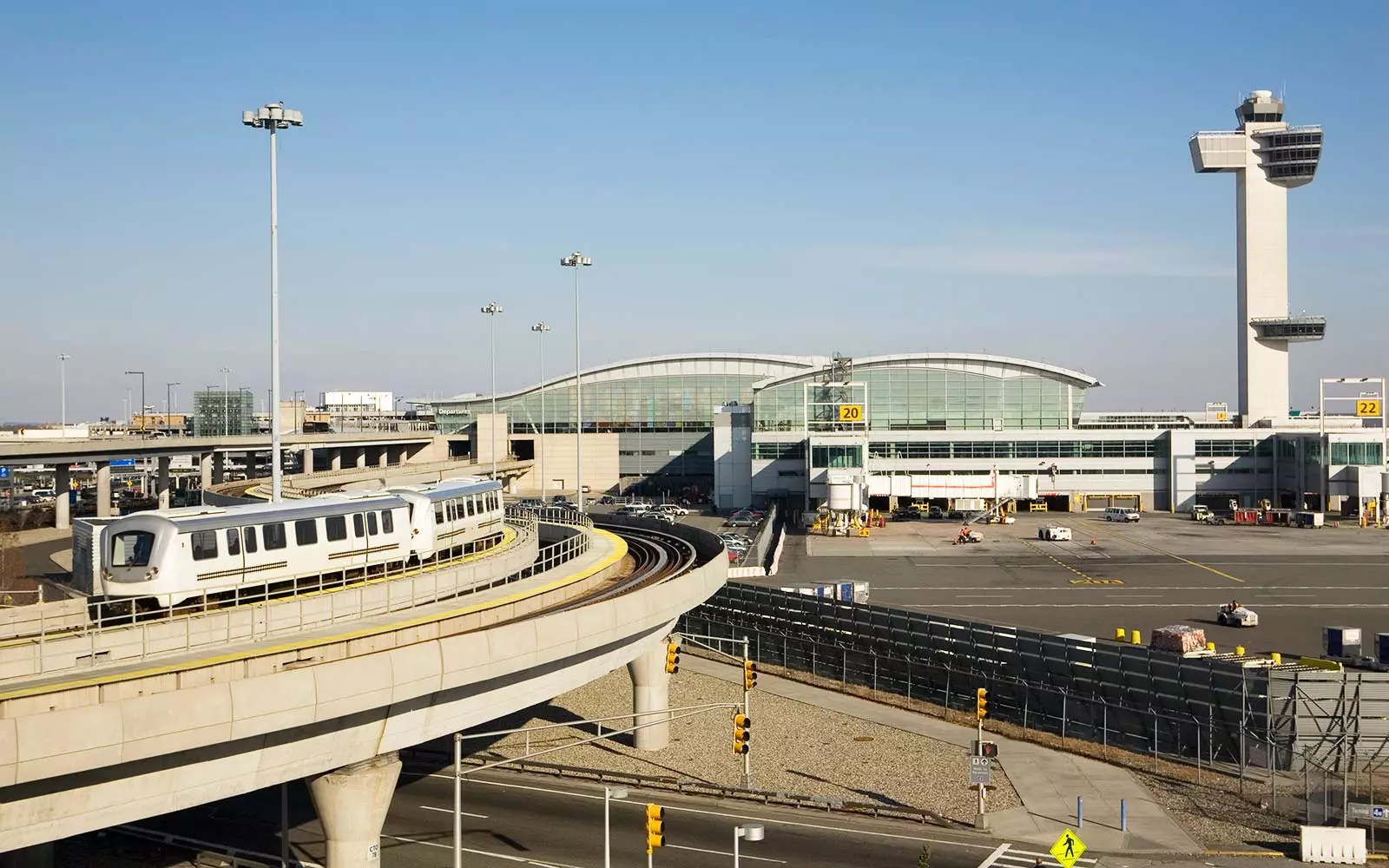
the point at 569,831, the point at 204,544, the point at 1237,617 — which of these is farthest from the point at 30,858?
the point at 1237,617

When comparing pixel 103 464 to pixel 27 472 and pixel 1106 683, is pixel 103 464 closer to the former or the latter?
pixel 1106 683

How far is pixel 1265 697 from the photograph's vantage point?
A: 3547 cm

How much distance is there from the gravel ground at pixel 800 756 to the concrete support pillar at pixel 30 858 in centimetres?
1445

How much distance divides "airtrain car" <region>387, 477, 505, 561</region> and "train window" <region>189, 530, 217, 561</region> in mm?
8695

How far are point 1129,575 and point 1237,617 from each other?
59.3 ft

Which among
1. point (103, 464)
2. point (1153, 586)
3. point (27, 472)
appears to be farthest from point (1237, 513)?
point (27, 472)

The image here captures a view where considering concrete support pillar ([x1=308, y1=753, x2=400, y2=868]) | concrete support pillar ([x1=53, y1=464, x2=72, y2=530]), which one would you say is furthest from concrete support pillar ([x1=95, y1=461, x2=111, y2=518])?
concrete support pillar ([x1=308, y1=753, x2=400, y2=868])

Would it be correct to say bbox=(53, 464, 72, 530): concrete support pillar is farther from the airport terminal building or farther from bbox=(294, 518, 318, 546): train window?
the airport terminal building

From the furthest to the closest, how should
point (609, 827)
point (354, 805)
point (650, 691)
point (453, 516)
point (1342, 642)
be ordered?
point (1342, 642)
point (453, 516)
point (650, 691)
point (609, 827)
point (354, 805)

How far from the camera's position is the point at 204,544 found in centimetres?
2784

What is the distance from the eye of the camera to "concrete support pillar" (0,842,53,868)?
86.9 feet

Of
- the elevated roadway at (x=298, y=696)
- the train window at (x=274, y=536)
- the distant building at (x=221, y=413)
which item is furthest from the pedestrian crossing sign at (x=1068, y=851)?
the distant building at (x=221, y=413)

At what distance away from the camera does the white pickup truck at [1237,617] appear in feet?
184

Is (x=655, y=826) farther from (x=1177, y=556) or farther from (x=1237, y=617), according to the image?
(x=1177, y=556)
